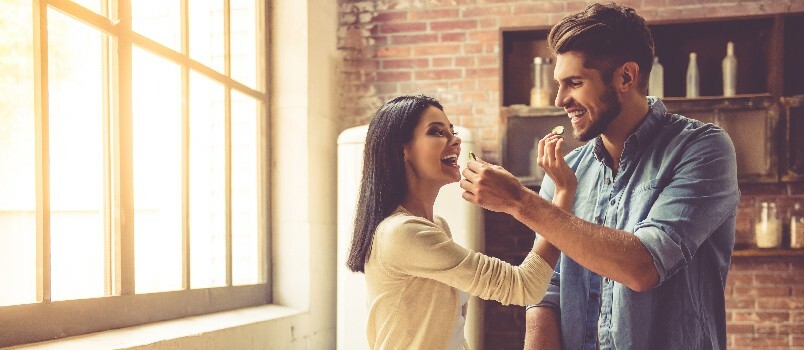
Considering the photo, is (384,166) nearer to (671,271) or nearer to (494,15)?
(671,271)

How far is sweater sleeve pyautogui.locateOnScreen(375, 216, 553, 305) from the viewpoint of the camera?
1479mm

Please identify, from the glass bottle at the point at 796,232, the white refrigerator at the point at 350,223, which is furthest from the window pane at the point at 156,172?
the glass bottle at the point at 796,232

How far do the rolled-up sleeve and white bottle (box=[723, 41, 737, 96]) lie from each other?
2536 mm

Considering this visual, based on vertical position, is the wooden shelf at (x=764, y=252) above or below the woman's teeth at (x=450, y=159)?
below

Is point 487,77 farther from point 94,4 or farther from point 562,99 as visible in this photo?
point 562,99

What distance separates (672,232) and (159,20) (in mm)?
2111

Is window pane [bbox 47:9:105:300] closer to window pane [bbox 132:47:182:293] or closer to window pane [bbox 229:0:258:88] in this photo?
window pane [bbox 132:47:182:293]

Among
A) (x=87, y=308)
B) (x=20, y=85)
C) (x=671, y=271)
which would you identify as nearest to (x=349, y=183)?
(x=87, y=308)

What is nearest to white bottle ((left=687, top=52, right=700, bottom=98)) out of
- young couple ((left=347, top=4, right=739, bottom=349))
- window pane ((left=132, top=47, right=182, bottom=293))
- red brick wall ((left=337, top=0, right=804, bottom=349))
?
red brick wall ((left=337, top=0, right=804, bottom=349))

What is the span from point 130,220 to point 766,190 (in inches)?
128

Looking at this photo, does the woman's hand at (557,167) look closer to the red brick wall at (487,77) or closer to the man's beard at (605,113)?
the man's beard at (605,113)

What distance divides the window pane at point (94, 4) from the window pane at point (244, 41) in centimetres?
101

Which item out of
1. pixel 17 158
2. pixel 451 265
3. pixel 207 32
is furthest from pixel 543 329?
pixel 207 32

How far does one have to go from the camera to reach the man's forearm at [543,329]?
5.15 feet
